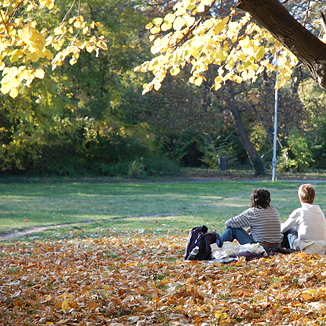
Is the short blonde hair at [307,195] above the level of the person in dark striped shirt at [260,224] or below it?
above

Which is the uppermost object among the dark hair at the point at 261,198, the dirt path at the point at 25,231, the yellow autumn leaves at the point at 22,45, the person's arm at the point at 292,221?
the yellow autumn leaves at the point at 22,45

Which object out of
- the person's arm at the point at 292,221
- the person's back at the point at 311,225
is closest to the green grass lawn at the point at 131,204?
the person's arm at the point at 292,221

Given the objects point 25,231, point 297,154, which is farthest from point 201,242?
point 297,154

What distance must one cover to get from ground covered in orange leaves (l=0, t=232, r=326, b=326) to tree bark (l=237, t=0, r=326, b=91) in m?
2.02

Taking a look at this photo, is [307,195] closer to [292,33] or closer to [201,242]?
[201,242]

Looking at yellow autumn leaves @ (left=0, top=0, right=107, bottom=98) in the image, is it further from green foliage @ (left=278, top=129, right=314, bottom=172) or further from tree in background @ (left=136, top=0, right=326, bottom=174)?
green foliage @ (left=278, top=129, right=314, bottom=172)

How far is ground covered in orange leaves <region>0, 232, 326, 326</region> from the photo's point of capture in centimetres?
406

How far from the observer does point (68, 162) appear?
86.6 feet

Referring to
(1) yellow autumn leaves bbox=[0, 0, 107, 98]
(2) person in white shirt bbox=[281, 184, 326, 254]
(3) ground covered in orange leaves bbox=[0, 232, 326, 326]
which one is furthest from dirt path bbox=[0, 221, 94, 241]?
(2) person in white shirt bbox=[281, 184, 326, 254]

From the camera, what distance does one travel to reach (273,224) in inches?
255

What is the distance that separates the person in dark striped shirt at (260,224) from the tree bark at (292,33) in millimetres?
2327

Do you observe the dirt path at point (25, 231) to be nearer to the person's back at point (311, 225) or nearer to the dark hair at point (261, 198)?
the dark hair at point (261, 198)

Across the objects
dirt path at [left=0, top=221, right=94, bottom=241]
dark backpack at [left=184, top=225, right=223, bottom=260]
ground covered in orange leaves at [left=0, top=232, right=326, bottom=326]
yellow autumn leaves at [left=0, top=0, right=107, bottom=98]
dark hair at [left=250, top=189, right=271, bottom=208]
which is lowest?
dirt path at [left=0, top=221, right=94, bottom=241]

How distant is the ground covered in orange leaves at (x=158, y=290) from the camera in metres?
4.06
